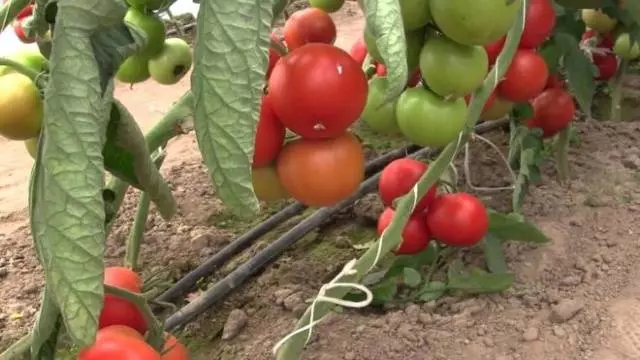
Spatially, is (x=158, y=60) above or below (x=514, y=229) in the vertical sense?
above

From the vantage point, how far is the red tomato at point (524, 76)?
53.6 inches

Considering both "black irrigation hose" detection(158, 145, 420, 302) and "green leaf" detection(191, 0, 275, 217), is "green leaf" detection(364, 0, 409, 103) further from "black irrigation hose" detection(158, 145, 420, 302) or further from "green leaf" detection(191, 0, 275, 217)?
"black irrigation hose" detection(158, 145, 420, 302)

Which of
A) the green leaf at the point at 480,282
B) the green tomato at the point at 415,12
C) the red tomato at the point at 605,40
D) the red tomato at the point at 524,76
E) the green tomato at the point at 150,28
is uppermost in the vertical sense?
the green tomato at the point at 415,12

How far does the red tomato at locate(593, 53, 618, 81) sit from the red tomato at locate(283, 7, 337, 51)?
0.81 meters

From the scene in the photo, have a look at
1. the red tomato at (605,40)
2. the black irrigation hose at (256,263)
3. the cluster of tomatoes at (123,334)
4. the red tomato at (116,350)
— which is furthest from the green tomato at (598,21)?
the red tomato at (116,350)

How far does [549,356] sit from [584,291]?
0.58 ft

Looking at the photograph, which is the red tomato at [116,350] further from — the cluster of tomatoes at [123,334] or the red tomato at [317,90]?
the red tomato at [317,90]

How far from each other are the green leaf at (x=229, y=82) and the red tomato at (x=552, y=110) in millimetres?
1003

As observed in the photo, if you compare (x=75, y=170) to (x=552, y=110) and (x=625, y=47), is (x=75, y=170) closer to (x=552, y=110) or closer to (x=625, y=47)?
(x=552, y=110)

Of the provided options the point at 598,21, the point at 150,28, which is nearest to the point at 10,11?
the point at 150,28

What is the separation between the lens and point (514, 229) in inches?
56.6

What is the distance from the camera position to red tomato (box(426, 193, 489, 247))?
133 centimetres

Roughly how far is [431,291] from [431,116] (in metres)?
0.45

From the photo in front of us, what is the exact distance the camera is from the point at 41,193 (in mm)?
757
